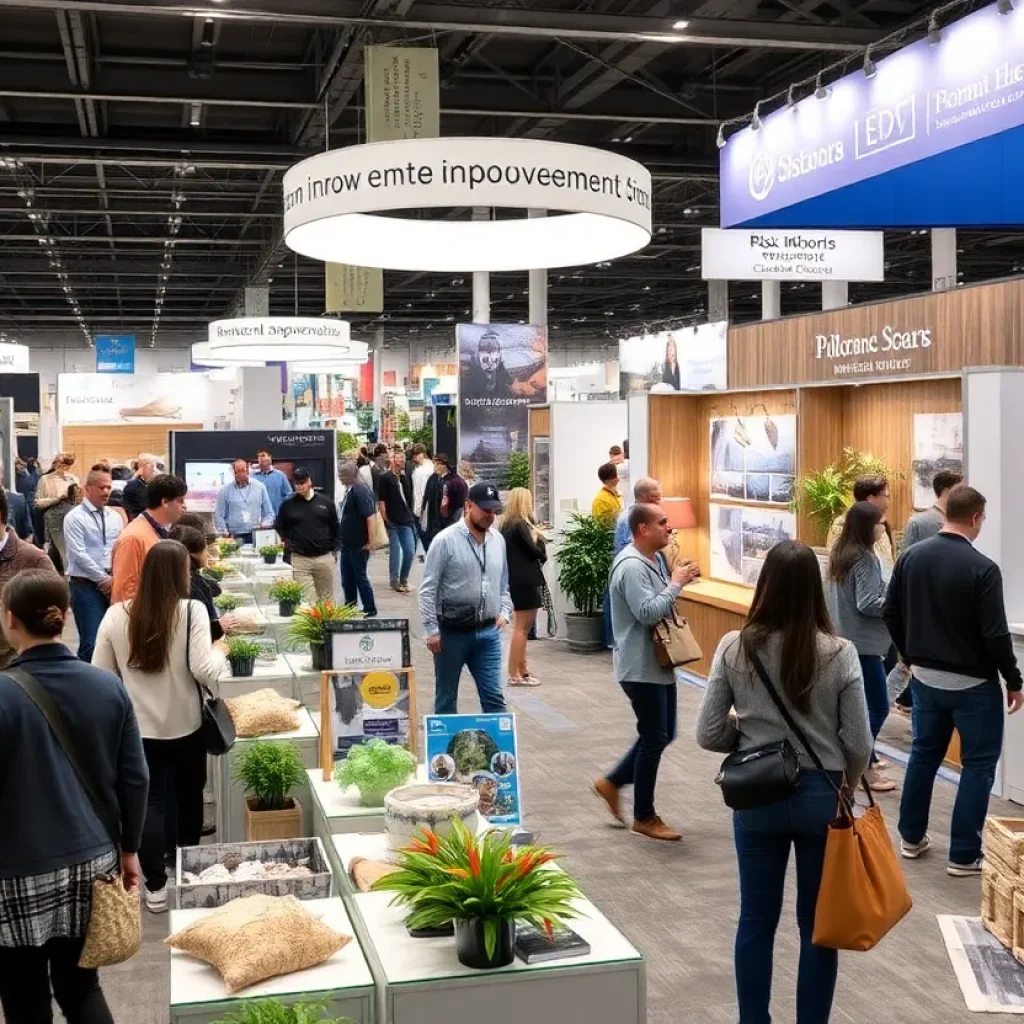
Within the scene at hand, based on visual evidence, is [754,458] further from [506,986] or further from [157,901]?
[506,986]

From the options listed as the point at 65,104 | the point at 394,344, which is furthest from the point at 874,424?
the point at 394,344

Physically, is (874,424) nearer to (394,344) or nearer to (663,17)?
(663,17)

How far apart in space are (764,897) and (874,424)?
5.14 m

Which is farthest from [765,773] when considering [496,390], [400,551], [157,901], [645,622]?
[400,551]

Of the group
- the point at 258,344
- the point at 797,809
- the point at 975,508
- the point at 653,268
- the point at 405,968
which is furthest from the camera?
the point at 653,268

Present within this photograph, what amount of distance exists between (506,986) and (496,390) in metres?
11.3

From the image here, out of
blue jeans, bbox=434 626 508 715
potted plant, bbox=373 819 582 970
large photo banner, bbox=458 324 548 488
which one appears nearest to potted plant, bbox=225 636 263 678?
blue jeans, bbox=434 626 508 715

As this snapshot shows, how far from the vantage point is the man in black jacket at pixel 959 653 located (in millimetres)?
4824

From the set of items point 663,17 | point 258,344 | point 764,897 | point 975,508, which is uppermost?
point 663,17

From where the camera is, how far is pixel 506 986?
2.64 meters

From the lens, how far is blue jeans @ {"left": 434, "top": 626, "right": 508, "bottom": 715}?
616 cm

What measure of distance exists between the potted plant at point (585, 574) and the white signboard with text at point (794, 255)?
2.71m

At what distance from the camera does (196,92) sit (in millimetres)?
13047

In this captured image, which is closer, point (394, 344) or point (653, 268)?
point (653, 268)
